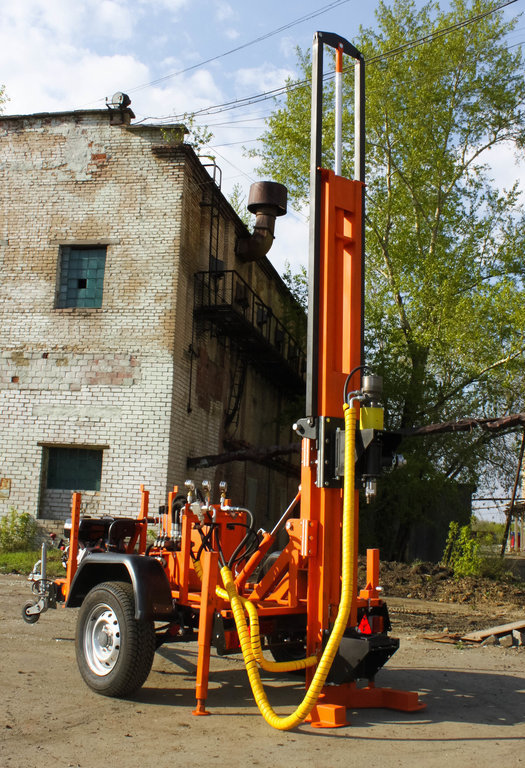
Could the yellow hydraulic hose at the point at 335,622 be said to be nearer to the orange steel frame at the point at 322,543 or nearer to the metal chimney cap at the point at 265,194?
the orange steel frame at the point at 322,543

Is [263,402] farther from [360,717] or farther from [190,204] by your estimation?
[360,717]

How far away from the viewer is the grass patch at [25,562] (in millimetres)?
13423

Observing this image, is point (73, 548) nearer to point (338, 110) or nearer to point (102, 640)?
point (102, 640)

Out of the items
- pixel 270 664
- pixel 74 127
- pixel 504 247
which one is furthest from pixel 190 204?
pixel 270 664

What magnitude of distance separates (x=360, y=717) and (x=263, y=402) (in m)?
18.0

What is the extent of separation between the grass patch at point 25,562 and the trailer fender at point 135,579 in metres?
6.79

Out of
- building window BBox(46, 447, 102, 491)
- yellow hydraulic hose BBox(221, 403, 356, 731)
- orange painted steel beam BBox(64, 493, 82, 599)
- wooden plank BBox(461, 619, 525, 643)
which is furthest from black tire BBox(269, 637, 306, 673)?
building window BBox(46, 447, 102, 491)

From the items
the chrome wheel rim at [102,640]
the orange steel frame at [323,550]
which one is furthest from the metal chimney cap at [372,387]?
the chrome wheel rim at [102,640]

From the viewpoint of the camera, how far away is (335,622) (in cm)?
536

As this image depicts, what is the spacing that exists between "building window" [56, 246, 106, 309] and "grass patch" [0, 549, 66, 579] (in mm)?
5285

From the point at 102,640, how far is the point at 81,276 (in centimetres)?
1172

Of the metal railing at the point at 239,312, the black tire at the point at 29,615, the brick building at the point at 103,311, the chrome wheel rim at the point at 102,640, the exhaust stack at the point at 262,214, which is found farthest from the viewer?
the exhaust stack at the point at 262,214

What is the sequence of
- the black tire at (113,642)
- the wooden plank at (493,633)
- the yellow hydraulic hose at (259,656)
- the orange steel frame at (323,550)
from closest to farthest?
the yellow hydraulic hose at (259,656) < the orange steel frame at (323,550) < the black tire at (113,642) < the wooden plank at (493,633)

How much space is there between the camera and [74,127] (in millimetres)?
17094
